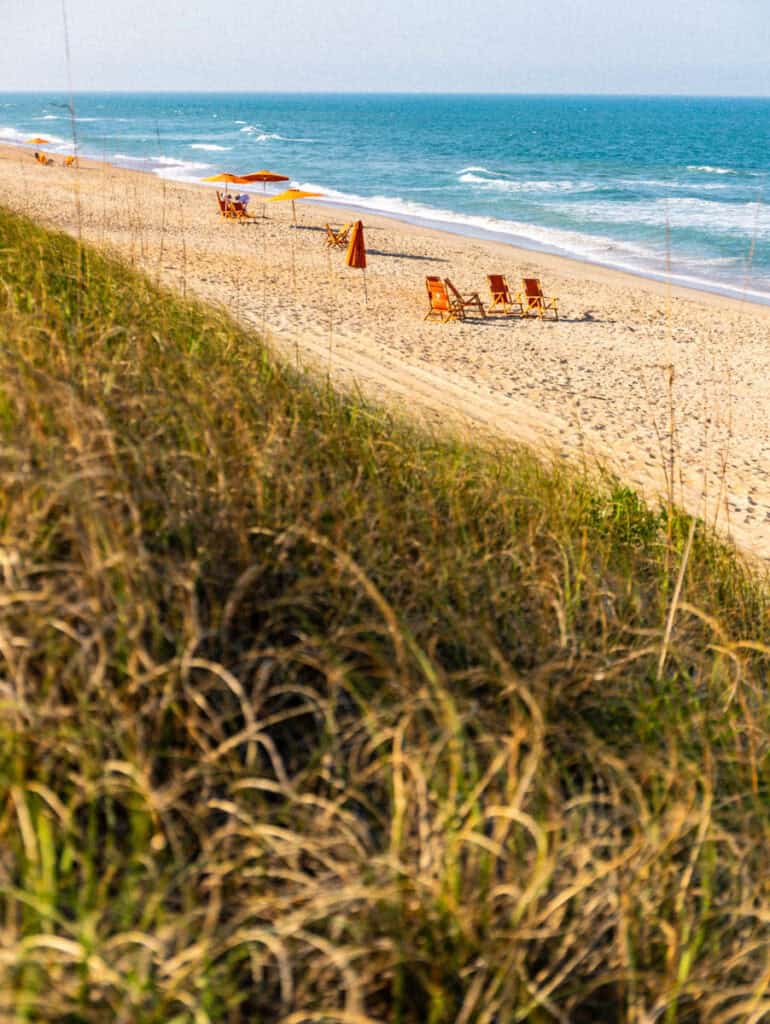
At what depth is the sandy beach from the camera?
7414 millimetres

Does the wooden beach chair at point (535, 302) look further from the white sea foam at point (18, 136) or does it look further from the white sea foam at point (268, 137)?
the white sea foam at point (268, 137)

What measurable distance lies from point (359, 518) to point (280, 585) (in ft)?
1.25

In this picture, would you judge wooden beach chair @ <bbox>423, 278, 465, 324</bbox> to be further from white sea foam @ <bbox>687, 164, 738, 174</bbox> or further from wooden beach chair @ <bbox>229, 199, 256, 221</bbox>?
white sea foam @ <bbox>687, 164, 738, 174</bbox>

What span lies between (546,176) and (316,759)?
49668 millimetres

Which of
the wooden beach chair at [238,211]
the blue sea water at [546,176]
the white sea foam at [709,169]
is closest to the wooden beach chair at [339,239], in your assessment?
the wooden beach chair at [238,211]

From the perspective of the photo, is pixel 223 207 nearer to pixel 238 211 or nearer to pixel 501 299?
pixel 238 211

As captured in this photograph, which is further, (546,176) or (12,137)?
(12,137)

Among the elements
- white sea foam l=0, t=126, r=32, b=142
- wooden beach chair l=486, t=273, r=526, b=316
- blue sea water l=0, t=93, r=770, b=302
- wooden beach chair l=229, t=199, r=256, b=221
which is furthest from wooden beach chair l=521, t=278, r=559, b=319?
white sea foam l=0, t=126, r=32, b=142

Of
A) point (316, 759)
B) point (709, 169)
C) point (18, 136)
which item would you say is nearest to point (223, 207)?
point (316, 759)

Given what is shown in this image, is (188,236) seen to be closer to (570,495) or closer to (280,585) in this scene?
(570,495)

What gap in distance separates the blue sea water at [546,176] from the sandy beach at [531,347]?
1.68 metres

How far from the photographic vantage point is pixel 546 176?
155ft

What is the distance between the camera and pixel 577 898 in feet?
5.59

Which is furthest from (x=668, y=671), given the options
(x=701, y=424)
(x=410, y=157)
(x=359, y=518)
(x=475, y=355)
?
(x=410, y=157)
